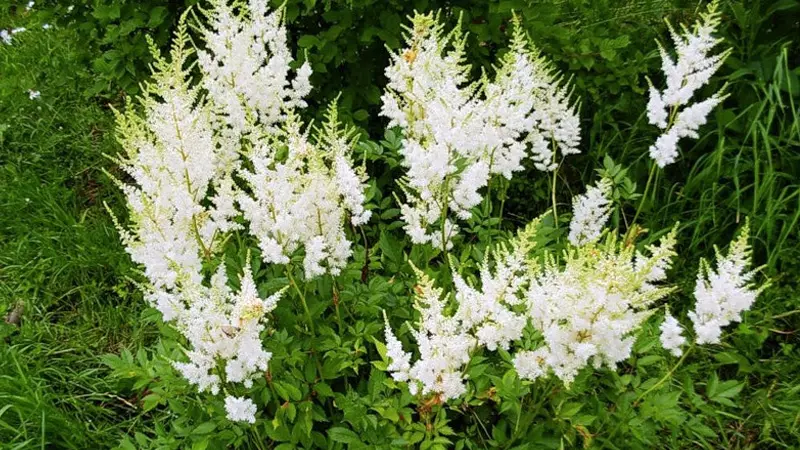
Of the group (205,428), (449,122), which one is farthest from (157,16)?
(205,428)

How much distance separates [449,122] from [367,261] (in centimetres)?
87

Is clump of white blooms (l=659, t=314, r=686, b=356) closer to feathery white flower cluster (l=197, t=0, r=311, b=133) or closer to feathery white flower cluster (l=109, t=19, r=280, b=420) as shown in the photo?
feathery white flower cluster (l=109, t=19, r=280, b=420)

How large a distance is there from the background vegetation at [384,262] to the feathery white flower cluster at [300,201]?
282mm

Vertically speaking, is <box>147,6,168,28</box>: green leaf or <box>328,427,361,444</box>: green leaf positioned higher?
Result: <box>147,6,168,28</box>: green leaf

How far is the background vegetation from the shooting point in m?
2.39

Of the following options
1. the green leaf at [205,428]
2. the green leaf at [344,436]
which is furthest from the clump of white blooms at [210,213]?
the green leaf at [344,436]

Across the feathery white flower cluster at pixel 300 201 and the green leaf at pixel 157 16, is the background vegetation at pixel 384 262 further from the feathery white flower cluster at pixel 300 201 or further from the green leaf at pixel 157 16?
the feathery white flower cluster at pixel 300 201

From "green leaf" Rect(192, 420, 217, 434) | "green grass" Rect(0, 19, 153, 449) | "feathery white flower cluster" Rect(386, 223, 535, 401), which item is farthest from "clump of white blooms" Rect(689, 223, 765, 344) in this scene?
"green grass" Rect(0, 19, 153, 449)

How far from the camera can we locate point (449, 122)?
211 centimetres

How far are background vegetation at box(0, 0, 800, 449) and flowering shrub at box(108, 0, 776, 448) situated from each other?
0.13 feet

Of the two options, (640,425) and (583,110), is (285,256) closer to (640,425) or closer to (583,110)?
(640,425)

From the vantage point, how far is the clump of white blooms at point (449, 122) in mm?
2139

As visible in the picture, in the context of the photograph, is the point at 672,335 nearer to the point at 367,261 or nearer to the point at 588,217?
the point at 588,217

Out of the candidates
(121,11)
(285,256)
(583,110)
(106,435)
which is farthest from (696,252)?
(121,11)
